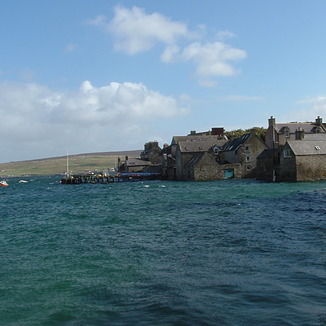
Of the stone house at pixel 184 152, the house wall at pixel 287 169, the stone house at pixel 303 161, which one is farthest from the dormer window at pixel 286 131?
the house wall at pixel 287 169

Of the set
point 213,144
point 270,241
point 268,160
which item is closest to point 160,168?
point 213,144

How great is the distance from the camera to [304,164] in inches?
2184

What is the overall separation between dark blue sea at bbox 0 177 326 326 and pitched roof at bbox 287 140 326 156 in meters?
32.3

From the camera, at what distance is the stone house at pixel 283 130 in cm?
8138

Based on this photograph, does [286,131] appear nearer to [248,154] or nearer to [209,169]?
[248,154]

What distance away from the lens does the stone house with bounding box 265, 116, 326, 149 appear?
81.4m

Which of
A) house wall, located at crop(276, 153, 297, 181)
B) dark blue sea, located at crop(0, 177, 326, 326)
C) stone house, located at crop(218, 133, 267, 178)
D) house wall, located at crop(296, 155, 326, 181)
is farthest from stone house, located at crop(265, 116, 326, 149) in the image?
dark blue sea, located at crop(0, 177, 326, 326)

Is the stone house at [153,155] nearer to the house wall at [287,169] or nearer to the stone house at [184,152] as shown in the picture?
the stone house at [184,152]

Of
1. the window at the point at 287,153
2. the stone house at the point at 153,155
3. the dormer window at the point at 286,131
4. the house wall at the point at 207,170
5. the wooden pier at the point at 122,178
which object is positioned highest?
the dormer window at the point at 286,131

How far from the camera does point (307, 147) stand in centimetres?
5659

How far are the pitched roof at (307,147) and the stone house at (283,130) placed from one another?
70.4 feet

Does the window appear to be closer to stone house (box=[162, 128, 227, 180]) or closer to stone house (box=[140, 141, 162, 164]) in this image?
stone house (box=[162, 128, 227, 180])

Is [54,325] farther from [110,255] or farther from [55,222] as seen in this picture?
[55,222]

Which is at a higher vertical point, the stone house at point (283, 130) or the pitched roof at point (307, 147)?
the stone house at point (283, 130)
